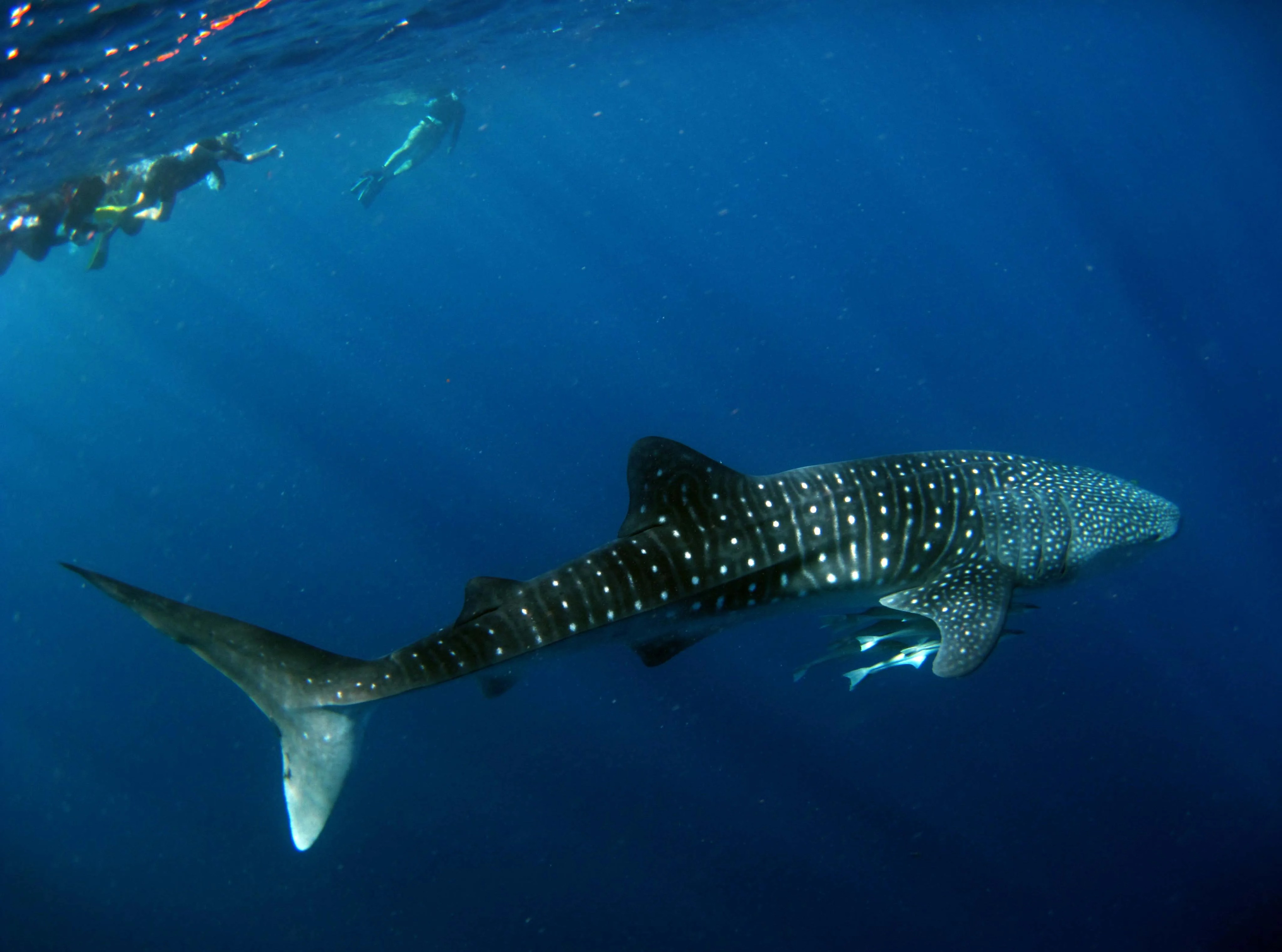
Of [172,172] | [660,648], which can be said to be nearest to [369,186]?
[172,172]

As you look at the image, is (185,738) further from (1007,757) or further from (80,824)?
(1007,757)

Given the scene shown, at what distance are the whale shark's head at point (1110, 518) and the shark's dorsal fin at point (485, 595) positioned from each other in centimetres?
454

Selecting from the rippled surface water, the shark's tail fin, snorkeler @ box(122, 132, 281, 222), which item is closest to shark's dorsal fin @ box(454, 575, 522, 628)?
the shark's tail fin

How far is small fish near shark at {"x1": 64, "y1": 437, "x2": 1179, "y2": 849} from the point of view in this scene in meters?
4.36

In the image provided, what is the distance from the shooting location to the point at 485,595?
15.0 feet

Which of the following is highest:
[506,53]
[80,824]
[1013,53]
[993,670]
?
[506,53]

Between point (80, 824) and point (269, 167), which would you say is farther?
point (269, 167)

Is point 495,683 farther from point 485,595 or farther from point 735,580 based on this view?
point 735,580

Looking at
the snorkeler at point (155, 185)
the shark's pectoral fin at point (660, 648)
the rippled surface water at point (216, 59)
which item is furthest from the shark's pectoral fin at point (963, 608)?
the snorkeler at point (155, 185)

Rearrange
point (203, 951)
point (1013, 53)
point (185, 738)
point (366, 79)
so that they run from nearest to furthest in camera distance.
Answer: point (203, 951)
point (185, 738)
point (366, 79)
point (1013, 53)

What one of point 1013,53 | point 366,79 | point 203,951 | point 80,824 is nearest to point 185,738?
point 80,824

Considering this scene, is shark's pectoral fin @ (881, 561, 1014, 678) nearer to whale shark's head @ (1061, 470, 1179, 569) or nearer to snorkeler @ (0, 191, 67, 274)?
whale shark's head @ (1061, 470, 1179, 569)

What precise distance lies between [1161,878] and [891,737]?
4.60 m

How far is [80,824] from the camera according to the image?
69.9 ft
